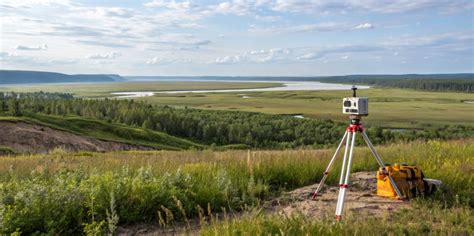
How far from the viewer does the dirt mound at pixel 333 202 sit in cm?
705

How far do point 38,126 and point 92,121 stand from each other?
1675cm

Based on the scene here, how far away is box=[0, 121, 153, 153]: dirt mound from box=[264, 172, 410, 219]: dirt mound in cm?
3078

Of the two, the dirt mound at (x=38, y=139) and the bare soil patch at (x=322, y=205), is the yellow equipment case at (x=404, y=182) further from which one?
the dirt mound at (x=38, y=139)

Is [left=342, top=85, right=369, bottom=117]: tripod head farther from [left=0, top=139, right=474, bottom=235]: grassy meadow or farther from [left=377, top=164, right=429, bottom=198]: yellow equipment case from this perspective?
[left=0, top=139, right=474, bottom=235]: grassy meadow

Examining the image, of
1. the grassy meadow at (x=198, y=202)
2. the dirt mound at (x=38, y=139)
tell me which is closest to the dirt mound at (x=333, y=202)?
the grassy meadow at (x=198, y=202)

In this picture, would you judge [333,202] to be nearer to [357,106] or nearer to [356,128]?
[356,128]

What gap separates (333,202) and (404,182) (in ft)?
4.84

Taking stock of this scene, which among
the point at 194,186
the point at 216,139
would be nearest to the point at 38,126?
the point at 194,186

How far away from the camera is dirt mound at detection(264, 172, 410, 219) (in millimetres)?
7047

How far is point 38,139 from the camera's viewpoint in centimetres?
4028

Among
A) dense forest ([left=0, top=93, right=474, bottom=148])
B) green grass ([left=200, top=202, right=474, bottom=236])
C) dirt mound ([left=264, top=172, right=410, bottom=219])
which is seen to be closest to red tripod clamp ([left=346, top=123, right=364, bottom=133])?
dirt mound ([left=264, top=172, right=410, bottom=219])

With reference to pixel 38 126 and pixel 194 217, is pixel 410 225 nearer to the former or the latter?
pixel 194 217

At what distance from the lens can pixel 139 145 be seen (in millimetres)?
56562

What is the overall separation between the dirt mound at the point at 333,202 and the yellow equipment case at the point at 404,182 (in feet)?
0.64
